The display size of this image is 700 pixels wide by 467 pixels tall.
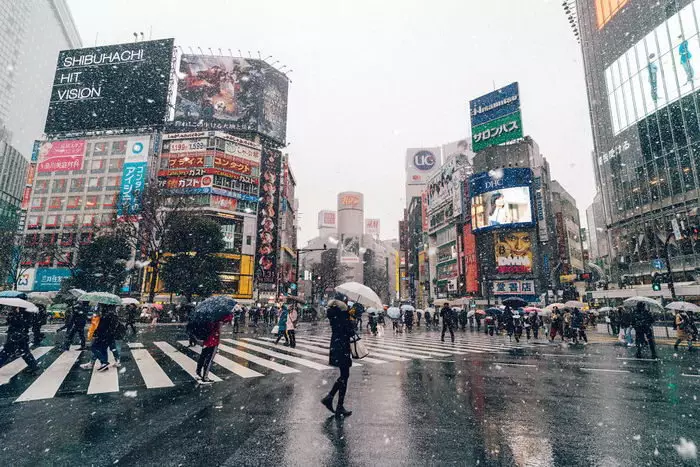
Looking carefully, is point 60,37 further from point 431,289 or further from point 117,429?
point 117,429

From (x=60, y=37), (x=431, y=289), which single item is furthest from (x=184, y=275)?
(x=60, y=37)

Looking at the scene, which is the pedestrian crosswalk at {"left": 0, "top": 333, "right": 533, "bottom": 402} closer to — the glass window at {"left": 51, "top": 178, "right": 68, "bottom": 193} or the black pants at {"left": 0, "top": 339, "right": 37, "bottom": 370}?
the black pants at {"left": 0, "top": 339, "right": 37, "bottom": 370}

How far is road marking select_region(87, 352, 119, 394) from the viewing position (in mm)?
6605

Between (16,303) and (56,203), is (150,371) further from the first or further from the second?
(56,203)

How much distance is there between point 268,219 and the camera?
186 ft

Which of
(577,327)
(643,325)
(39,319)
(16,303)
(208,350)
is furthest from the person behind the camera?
(577,327)

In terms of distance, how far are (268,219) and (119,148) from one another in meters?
24.9

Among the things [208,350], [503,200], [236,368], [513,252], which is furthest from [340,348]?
[503,200]

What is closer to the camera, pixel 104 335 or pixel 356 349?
pixel 356 349

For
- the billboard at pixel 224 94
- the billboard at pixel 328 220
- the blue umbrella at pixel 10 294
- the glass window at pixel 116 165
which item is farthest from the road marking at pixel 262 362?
the billboard at pixel 328 220

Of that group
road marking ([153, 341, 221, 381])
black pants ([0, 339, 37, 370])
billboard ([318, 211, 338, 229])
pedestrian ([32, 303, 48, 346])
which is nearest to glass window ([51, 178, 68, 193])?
road marking ([153, 341, 221, 381])

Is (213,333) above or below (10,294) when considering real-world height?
below

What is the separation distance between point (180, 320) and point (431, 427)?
3207 cm

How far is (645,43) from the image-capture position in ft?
123
